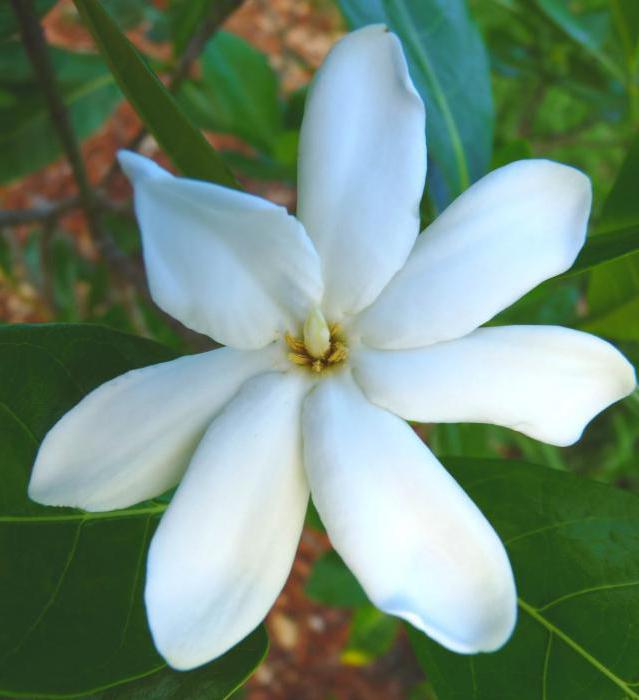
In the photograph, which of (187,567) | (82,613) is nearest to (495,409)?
(187,567)

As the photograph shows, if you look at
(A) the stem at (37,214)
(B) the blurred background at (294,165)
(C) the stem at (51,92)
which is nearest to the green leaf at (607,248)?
(B) the blurred background at (294,165)

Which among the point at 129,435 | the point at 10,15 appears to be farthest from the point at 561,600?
the point at 10,15

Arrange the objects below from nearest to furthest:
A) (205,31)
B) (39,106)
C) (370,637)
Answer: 1. (205,31)
2. (39,106)
3. (370,637)

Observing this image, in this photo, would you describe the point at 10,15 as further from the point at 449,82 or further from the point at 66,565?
the point at 66,565

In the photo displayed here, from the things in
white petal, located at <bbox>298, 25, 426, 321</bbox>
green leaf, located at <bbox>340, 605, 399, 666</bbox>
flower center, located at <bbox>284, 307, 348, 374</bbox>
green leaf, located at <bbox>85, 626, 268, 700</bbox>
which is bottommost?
green leaf, located at <bbox>340, 605, 399, 666</bbox>

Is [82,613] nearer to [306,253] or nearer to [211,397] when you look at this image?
[211,397]

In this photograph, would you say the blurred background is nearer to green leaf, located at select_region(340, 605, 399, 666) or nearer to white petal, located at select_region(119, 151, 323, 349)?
green leaf, located at select_region(340, 605, 399, 666)

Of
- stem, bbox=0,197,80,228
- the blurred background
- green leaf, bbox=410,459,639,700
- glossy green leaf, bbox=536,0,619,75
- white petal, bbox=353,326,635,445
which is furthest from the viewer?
stem, bbox=0,197,80,228

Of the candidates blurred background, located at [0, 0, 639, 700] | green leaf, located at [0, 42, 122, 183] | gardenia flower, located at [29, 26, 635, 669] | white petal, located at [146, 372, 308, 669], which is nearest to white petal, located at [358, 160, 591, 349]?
gardenia flower, located at [29, 26, 635, 669]
